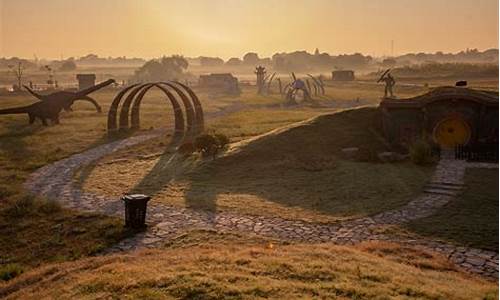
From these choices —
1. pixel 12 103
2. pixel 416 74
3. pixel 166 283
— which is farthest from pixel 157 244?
pixel 416 74

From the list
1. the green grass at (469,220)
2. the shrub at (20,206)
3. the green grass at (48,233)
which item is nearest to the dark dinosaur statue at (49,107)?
the shrub at (20,206)

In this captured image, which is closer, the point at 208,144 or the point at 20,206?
the point at 20,206

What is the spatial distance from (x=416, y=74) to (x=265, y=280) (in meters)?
83.7

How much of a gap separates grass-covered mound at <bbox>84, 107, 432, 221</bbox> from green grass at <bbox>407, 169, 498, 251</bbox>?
4.94ft

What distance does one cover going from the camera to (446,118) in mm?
21750

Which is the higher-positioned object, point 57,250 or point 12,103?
point 12,103

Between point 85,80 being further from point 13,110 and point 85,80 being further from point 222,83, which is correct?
point 13,110

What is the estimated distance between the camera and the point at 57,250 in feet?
38.2

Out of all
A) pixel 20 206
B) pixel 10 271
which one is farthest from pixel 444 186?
pixel 20 206

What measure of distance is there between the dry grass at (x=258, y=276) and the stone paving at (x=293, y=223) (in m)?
0.80

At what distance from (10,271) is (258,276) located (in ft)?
18.9

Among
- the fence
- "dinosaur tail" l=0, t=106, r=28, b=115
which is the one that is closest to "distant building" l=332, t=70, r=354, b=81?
"dinosaur tail" l=0, t=106, r=28, b=115

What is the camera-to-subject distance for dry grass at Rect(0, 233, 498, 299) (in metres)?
7.89

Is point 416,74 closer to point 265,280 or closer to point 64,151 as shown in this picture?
point 64,151
